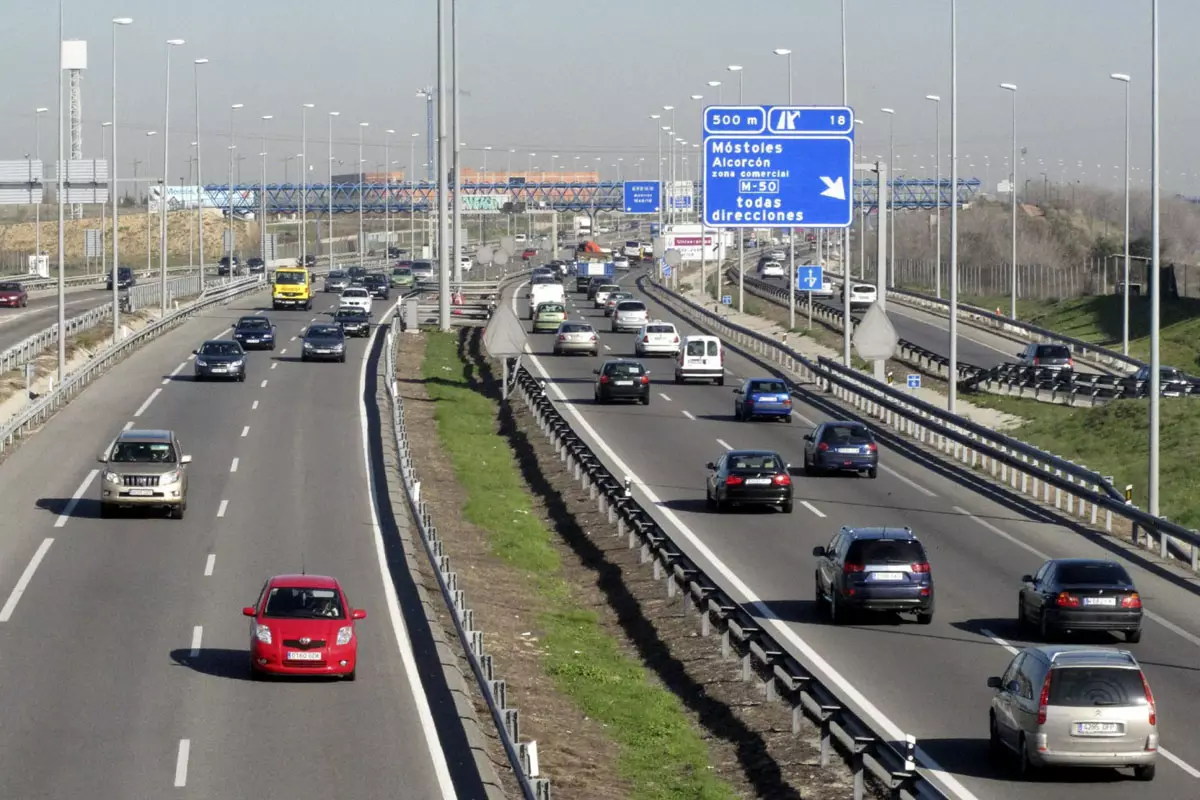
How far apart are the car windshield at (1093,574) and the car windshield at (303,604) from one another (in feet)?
32.3

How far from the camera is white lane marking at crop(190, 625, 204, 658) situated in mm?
25188

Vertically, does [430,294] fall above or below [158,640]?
above

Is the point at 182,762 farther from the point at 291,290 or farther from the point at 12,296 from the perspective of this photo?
the point at 12,296

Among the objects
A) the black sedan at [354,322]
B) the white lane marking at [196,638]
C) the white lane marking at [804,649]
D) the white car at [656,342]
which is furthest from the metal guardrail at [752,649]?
the black sedan at [354,322]

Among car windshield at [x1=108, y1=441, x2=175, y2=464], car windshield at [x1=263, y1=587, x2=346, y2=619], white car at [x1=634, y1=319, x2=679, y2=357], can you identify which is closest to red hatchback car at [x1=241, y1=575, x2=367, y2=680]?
car windshield at [x1=263, y1=587, x2=346, y2=619]

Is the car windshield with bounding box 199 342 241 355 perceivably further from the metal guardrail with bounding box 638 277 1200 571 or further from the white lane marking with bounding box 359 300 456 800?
the metal guardrail with bounding box 638 277 1200 571

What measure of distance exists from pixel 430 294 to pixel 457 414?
40065mm

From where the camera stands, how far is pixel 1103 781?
18688 mm

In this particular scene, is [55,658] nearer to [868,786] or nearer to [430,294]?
[868,786]

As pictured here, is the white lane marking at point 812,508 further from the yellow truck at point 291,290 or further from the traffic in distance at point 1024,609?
the yellow truck at point 291,290

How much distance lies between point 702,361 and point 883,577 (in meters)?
36.7

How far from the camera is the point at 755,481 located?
37.8 meters

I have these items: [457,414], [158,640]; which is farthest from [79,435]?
[158,640]

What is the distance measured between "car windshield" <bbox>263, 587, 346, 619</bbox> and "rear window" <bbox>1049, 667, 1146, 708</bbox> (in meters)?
9.48
